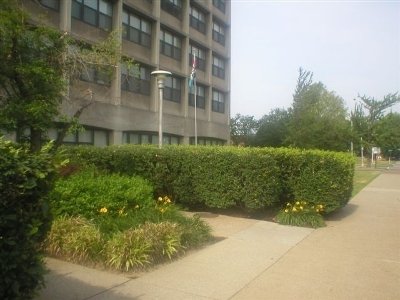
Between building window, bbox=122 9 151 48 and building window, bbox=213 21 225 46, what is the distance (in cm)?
981

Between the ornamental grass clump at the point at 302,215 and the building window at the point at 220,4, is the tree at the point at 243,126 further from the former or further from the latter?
the ornamental grass clump at the point at 302,215

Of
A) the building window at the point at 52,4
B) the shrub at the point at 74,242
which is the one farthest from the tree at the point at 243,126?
the shrub at the point at 74,242

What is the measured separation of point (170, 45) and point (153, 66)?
11.1 ft

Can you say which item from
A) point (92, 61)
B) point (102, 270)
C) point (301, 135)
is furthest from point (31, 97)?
point (301, 135)

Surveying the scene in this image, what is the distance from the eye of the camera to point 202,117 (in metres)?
34.1

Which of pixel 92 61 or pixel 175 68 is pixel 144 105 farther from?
pixel 92 61

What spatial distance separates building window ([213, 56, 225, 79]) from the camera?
3600 centimetres

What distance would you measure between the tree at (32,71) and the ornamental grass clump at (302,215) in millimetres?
5584

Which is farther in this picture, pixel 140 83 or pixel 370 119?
pixel 370 119

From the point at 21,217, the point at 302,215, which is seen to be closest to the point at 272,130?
the point at 302,215

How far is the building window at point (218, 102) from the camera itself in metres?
35.9

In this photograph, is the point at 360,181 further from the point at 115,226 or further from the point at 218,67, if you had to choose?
the point at 115,226

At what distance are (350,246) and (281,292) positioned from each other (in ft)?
10.7

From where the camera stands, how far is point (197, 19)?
33.6m
